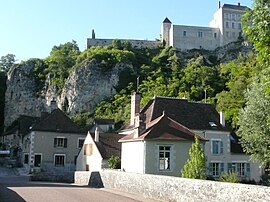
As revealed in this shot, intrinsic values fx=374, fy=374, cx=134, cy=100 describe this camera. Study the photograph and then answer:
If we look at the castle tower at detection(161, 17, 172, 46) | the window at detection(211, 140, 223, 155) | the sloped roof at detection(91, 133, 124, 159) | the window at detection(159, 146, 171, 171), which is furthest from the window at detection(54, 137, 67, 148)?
the castle tower at detection(161, 17, 172, 46)

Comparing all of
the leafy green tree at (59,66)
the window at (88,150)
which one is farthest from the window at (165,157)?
the leafy green tree at (59,66)

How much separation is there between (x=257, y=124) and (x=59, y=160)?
82.5ft

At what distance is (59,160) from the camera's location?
138 ft

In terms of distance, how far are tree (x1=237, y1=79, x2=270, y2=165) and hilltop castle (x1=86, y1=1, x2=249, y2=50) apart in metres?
72.5

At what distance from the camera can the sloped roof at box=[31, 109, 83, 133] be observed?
41281 mm

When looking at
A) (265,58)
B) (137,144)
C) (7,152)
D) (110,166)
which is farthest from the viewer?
(7,152)

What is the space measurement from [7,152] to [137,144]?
120ft

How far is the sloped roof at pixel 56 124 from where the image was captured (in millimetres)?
41281

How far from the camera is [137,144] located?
26250 millimetres

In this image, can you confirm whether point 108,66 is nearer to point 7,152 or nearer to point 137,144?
point 7,152

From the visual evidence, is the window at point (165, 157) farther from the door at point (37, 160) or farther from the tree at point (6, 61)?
the tree at point (6, 61)

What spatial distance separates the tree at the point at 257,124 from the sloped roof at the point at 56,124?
2275 cm

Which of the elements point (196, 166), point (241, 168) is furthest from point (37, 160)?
point (196, 166)

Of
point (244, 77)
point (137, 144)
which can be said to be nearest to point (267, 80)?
point (137, 144)
